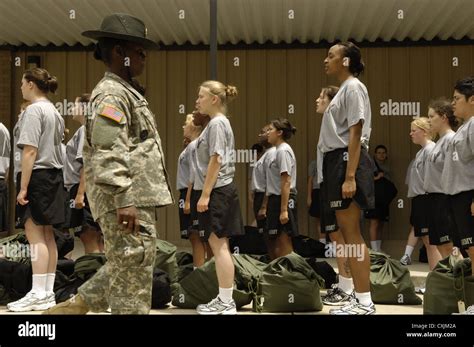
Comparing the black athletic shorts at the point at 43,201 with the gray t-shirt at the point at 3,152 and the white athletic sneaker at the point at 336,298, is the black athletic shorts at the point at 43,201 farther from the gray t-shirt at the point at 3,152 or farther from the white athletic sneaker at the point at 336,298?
the white athletic sneaker at the point at 336,298

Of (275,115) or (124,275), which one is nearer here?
(124,275)

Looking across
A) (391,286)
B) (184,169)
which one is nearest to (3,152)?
(184,169)

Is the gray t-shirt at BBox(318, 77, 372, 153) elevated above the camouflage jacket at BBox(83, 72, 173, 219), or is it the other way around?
the gray t-shirt at BBox(318, 77, 372, 153)

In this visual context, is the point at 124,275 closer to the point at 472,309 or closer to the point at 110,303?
the point at 110,303

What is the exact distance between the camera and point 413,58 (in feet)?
35.6

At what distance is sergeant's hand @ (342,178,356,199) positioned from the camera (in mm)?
4180

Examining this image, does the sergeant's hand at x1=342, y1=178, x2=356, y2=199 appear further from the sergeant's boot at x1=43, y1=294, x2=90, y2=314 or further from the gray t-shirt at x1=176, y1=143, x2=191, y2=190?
the gray t-shirt at x1=176, y1=143, x2=191, y2=190

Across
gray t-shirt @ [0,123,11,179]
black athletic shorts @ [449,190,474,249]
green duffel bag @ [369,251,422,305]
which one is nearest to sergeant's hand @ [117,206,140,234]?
black athletic shorts @ [449,190,474,249]

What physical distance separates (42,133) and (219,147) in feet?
4.40

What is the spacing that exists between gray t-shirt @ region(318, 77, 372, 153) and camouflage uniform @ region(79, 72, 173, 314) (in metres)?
1.62

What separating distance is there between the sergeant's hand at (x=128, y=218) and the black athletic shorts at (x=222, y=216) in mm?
1812

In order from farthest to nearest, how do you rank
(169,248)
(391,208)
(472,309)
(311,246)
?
(391,208), (311,246), (169,248), (472,309)
